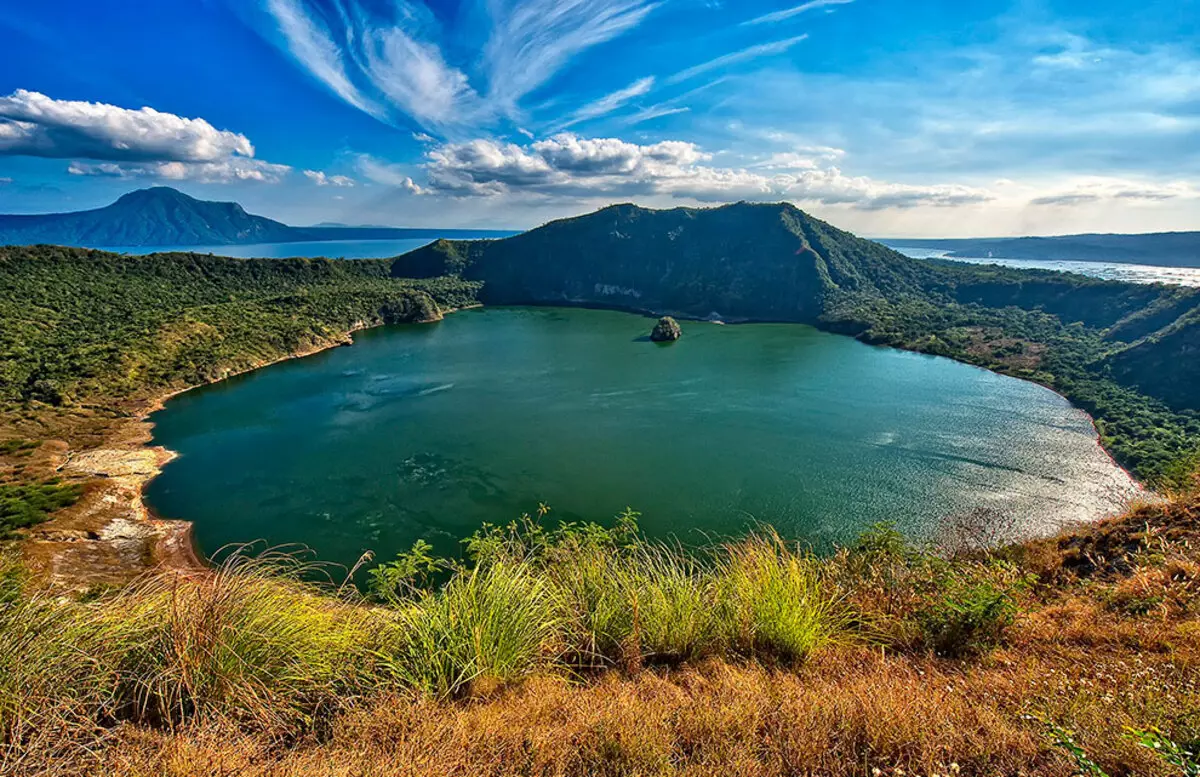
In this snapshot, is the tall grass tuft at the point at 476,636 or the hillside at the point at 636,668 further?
the tall grass tuft at the point at 476,636

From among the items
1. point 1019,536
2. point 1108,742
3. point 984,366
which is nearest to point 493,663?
point 1108,742

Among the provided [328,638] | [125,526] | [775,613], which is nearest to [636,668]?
[775,613]

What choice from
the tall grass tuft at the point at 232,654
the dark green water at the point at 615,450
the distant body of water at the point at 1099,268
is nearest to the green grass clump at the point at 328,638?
the tall grass tuft at the point at 232,654

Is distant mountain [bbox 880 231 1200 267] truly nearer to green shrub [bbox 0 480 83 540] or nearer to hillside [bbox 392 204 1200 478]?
hillside [bbox 392 204 1200 478]

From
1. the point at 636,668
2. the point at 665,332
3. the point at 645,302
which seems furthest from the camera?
the point at 645,302

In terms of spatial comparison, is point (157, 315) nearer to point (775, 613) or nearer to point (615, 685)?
point (615, 685)

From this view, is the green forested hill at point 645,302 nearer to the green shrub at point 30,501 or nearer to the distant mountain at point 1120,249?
the green shrub at point 30,501
